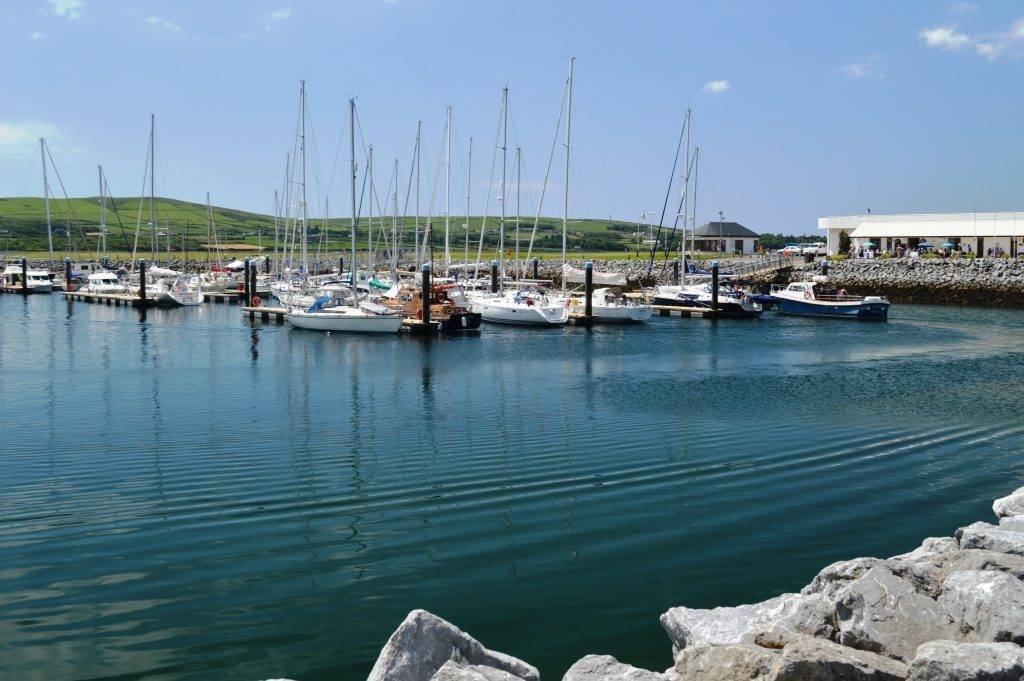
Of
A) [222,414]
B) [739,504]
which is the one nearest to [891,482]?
[739,504]

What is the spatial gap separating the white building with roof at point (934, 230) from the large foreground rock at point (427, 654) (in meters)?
95.5

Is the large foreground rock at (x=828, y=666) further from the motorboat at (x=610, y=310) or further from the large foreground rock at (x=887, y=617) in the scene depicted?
the motorboat at (x=610, y=310)

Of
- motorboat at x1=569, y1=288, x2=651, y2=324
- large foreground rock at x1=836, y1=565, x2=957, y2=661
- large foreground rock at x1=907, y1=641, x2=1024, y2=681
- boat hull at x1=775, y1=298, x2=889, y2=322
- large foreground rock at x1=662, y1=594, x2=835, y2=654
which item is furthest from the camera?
boat hull at x1=775, y1=298, x2=889, y2=322

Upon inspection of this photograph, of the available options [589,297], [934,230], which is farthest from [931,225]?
[589,297]

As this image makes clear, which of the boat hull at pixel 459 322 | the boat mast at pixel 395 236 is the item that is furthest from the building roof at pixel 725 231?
the boat hull at pixel 459 322

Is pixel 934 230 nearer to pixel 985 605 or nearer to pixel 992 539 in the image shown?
pixel 992 539

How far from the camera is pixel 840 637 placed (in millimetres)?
8539

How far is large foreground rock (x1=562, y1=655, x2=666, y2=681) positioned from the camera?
8070 mm

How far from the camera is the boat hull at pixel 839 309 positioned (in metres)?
63.2

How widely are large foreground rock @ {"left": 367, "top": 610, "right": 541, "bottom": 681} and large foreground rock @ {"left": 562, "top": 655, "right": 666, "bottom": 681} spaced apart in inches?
16.3

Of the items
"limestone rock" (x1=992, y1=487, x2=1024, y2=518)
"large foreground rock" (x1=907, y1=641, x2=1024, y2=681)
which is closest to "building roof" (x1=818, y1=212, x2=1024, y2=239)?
"limestone rock" (x1=992, y1=487, x2=1024, y2=518)

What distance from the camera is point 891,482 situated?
18.0 m

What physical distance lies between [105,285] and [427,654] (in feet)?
272

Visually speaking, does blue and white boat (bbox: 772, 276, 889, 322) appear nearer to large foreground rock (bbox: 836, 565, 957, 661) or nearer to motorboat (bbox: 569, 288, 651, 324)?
motorboat (bbox: 569, 288, 651, 324)
